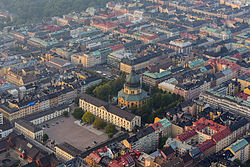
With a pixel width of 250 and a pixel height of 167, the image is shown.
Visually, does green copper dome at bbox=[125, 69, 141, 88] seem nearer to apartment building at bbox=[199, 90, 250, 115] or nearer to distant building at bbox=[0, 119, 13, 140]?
apartment building at bbox=[199, 90, 250, 115]

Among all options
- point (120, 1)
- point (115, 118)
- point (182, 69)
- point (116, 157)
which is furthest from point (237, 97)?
point (120, 1)

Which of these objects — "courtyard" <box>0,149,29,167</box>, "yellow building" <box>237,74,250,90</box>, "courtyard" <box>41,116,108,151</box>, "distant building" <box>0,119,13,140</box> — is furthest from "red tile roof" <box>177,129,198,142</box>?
"distant building" <box>0,119,13,140</box>

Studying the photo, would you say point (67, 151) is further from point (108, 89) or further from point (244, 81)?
point (244, 81)

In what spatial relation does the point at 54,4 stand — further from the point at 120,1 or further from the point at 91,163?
the point at 91,163

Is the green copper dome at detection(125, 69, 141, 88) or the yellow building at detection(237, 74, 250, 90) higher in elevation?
the green copper dome at detection(125, 69, 141, 88)

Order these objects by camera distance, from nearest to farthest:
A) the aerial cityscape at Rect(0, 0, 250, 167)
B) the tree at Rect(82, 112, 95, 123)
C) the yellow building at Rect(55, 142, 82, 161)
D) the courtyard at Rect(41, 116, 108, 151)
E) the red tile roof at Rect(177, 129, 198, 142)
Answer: the yellow building at Rect(55, 142, 82, 161)
the aerial cityscape at Rect(0, 0, 250, 167)
the red tile roof at Rect(177, 129, 198, 142)
the courtyard at Rect(41, 116, 108, 151)
the tree at Rect(82, 112, 95, 123)
